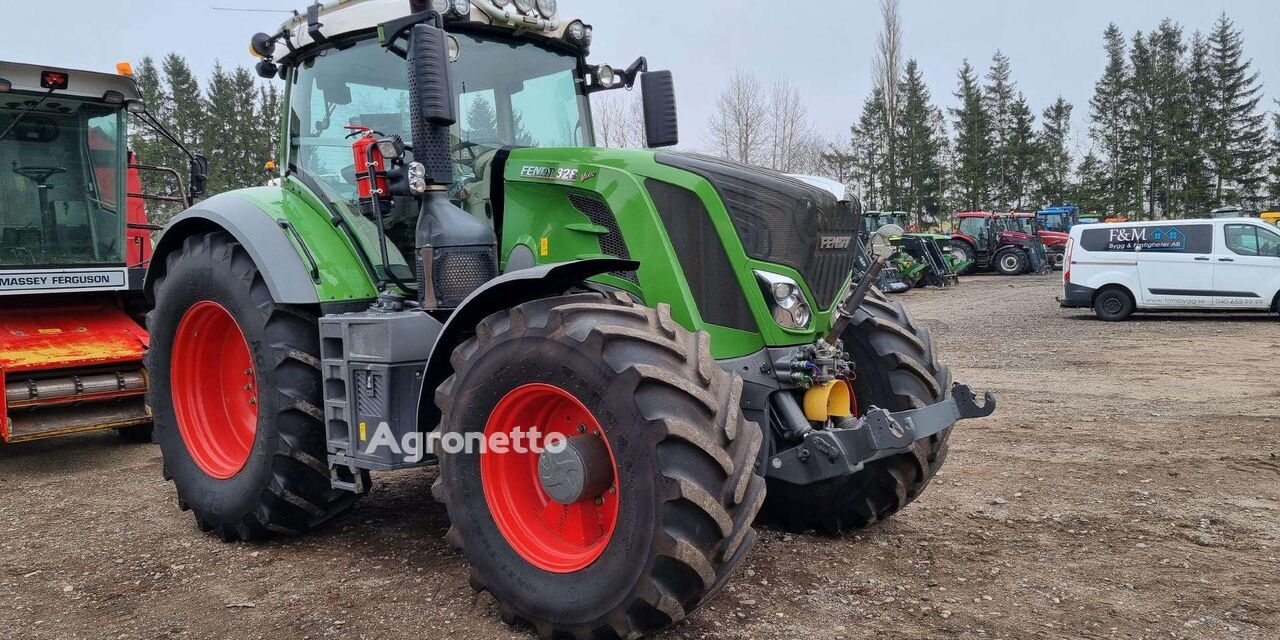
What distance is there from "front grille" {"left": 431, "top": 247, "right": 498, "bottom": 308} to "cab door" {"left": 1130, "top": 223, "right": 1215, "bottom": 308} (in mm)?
15446

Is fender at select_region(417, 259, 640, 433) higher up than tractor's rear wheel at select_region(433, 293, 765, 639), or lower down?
higher up

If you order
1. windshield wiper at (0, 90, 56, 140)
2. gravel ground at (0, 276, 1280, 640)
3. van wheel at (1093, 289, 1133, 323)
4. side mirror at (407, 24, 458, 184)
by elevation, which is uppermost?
windshield wiper at (0, 90, 56, 140)

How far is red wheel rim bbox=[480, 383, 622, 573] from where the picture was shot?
325cm

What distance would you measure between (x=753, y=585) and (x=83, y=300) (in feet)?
20.3

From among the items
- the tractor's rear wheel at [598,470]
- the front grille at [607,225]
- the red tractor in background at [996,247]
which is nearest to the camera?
the tractor's rear wheel at [598,470]

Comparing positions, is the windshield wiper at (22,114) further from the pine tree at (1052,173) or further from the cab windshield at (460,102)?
the pine tree at (1052,173)

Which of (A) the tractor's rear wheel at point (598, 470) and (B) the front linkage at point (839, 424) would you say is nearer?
(A) the tractor's rear wheel at point (598, 470)

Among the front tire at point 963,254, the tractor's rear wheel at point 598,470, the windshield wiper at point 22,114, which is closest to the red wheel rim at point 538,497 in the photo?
the tractor's rear wheel at point 598,470

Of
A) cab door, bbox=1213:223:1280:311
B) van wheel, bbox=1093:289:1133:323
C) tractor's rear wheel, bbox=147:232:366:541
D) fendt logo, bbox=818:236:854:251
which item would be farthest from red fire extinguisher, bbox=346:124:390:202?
cab door, bbox=1213:223:1280:311

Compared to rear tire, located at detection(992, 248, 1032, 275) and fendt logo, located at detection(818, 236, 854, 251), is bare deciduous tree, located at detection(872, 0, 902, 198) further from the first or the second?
fendt logo, located at detection(818, 236, 854, 251)

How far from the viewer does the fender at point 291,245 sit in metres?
4.17

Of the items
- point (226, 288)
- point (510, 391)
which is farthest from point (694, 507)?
point (226, 288)

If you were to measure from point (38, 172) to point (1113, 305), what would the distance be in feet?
53.8

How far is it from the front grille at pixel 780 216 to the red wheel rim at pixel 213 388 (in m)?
2.71
